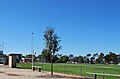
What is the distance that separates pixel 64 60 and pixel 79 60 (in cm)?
3577

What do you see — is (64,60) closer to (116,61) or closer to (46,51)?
(116,61)

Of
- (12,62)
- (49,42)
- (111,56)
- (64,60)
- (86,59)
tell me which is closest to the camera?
(49,42)

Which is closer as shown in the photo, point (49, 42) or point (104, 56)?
point (49, 42)

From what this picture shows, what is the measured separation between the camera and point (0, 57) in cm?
9588

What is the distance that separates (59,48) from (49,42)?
1.23 metres

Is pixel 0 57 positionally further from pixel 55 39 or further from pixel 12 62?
pixel 55 39

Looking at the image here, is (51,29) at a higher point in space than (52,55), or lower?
higher

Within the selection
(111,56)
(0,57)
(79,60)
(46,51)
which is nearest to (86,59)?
(79,60)

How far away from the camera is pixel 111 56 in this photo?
187 meters

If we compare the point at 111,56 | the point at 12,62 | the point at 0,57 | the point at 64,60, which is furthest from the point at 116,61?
the point at 12,62

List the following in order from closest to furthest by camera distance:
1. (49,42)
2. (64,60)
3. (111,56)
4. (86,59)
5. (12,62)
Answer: (49,42) → (12,62) → (64,60) → (111,56) → (86,59)

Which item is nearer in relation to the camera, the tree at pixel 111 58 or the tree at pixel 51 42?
the tree at pixel 51 42

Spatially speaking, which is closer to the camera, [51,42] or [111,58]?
[51,42]

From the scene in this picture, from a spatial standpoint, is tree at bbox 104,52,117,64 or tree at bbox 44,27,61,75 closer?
tree at bbox 44,27,61,75
